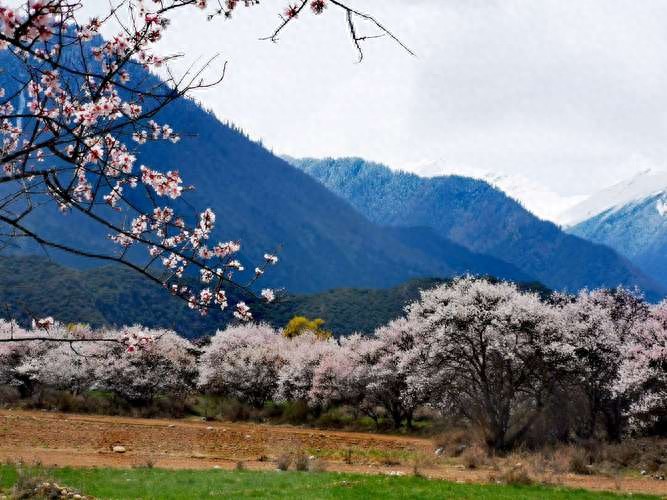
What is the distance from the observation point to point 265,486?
59.9 ft

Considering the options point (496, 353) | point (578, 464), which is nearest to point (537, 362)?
point (496, 353)

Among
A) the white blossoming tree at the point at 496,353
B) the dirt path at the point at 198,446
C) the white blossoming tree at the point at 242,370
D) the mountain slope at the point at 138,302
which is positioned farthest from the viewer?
the mountain slope at the point at 138,302

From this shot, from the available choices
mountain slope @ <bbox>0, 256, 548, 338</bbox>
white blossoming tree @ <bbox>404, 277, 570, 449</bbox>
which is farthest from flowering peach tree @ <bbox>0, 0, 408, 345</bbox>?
mountain slope @ <bbox>0, 256, 548, 338</bbox>

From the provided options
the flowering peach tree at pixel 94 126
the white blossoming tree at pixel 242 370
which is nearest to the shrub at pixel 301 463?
the flowering peach tree at pixel 94 126

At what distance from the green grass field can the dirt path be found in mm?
2580

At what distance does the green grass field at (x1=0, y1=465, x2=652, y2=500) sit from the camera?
1644 cm

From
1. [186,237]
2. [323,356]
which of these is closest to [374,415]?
[323,356]

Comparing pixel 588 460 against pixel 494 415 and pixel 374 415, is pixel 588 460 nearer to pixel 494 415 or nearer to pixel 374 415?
pixel 494 415

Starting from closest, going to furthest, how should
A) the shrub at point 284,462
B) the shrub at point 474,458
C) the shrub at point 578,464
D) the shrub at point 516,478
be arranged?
the shrub at point 516,478
the shrub at point 284,462
the shrub at point 578,464
the shrub at point 474,458

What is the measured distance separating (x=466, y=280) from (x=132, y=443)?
57.9 feet

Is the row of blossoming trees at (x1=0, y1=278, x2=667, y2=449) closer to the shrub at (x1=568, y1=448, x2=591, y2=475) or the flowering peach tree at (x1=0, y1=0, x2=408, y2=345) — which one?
the shrub at (x1=568, y1=448, x2=591, y2=475)

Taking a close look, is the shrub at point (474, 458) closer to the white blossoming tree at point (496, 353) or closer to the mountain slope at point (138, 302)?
the white blossoming tree at point (496, 353)

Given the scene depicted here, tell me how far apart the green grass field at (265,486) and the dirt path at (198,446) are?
2.58m

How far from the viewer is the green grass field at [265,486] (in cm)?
1644
